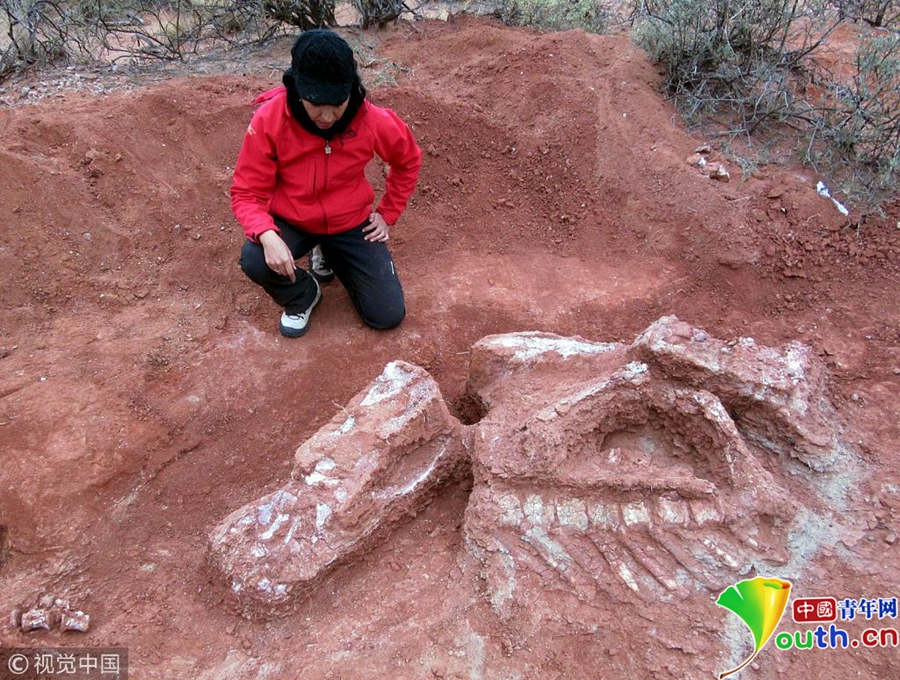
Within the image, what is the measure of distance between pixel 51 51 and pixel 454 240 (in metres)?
3.63

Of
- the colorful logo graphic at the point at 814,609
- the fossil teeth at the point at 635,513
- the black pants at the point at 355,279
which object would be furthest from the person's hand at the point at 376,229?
the colorful logo graphic at the point at 814,609

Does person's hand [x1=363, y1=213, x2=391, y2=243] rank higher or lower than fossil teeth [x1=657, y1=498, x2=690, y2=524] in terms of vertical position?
higher

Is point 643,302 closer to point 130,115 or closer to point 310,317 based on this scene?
point 310,317

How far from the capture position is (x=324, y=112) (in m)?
2.38

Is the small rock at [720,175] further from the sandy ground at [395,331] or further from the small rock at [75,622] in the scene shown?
the small rock at [75,622]

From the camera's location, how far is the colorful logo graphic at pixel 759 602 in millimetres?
1740

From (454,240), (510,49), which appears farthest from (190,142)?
(510,49)

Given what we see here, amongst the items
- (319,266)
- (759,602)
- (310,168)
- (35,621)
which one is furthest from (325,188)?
(759,602)

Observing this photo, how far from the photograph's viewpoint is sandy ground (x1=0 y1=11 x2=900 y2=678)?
6.24 feet

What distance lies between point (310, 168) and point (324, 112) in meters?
0.42

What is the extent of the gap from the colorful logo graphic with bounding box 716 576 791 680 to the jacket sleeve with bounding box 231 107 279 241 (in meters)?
2.28

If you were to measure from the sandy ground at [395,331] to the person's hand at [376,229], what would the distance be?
0.48m

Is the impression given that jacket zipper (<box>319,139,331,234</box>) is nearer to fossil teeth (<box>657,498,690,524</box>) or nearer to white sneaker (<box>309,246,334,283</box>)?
white sneaker (<box>309,246,334,283</box>)

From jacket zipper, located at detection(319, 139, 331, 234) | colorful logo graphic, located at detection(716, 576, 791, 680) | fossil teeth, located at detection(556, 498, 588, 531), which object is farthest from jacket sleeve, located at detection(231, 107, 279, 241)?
colorful logo graphic, located at detection(716, 576, 791, 680)
